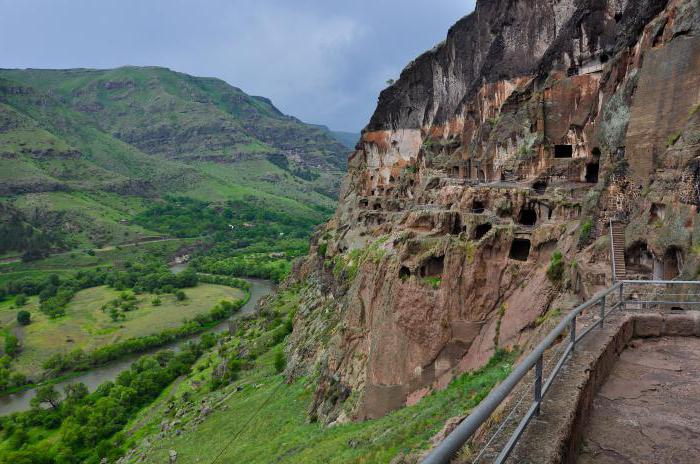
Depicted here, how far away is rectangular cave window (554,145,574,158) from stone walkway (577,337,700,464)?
3822 cm

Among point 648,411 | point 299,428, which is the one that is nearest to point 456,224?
point 299,428

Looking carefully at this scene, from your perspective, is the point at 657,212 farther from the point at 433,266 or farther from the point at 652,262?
the point at 433,266

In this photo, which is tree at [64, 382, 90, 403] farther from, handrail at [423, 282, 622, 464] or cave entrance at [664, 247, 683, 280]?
handrail at [423, 282, 622, 464]

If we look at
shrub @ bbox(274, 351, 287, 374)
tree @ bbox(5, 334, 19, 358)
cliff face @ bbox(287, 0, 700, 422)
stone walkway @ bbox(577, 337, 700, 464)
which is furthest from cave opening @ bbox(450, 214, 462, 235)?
tree @ bbox(5, 334, 19, 358)

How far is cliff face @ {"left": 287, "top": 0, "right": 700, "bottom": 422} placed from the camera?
72.4 ft

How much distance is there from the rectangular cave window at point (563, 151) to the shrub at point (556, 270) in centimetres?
2311

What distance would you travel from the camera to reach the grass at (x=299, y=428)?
17453 mm

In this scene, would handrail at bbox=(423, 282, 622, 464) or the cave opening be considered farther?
the cave opening

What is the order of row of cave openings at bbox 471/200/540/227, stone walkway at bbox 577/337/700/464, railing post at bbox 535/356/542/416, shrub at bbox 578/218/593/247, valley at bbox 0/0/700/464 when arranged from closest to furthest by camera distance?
1. railing post at bbox 535/356/542/416
2. stone walkway at bbox 577/337/700/464
3. valley at bbox 0/0/700/464
4. shrub at bbox 578/218/593/247
5. row of cave openings at bbox 471/200/540/227

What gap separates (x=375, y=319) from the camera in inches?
1099

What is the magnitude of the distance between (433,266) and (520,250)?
16.3 feet

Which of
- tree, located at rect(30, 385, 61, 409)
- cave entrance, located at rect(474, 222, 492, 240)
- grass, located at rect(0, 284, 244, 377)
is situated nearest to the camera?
cave entrance, located at rect(474, 222, 492, 240)

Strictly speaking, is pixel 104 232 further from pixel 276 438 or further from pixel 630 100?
pixel 630 100

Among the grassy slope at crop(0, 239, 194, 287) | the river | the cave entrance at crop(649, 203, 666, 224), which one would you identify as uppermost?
the cave entrance at crop(649, 203, 666, 224)
